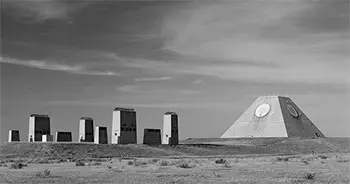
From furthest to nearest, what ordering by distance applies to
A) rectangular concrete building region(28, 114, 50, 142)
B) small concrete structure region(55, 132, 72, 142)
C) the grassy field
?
small concrete structure region(55, 132, 72, 142) < rectangular concrete building region(28, 114, 50, 142) < the grassy field

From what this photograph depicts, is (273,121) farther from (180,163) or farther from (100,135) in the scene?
(180,163)

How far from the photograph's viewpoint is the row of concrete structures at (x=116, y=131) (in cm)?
5012

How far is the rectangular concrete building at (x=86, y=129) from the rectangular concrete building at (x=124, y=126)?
498 cm

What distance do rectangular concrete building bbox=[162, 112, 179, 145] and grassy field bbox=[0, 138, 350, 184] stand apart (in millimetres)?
1510

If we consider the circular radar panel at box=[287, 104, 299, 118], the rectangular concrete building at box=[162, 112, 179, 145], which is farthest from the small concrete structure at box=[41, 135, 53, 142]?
the circular radar panel at box=[287, 104, 299, 118]

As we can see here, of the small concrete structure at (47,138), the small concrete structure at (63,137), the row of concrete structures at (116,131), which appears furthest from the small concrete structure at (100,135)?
the small concrete structure at (63,137)

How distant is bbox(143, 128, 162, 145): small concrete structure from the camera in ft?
173

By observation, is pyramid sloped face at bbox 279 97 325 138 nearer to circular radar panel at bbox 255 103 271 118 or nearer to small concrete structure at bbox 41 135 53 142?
circular radar panel at bbox 255 103 271 118

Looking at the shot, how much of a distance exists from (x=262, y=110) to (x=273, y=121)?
3727mm

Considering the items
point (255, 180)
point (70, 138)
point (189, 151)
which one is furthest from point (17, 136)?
point (255, 180)

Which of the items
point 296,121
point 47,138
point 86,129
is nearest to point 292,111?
point 296,121

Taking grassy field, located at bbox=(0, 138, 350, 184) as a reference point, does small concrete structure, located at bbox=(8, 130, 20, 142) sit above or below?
above

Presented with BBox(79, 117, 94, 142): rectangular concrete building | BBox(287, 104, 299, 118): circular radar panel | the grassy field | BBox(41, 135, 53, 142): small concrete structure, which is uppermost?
BBox(287, 104, 299, 118): circular radar panel

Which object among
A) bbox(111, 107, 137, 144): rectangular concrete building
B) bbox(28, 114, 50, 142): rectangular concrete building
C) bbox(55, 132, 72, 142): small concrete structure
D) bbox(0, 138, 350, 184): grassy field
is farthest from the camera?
bbox(55, 132, 72, 142): small concrete structure
